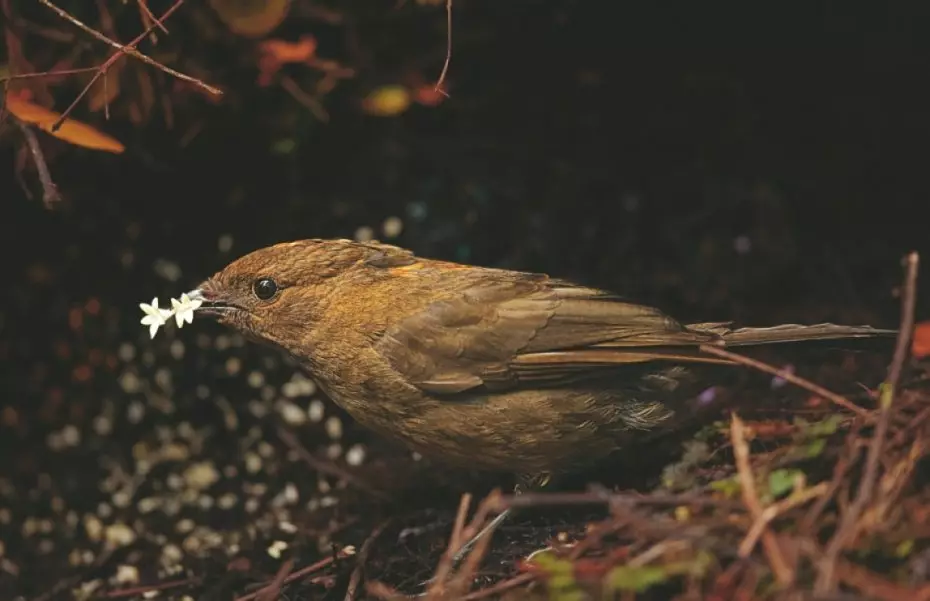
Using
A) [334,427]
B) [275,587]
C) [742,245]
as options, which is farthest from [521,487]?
[742,245]

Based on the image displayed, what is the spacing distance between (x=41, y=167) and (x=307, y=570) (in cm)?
126

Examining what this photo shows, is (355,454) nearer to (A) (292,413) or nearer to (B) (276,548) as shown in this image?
(A) (292,413)

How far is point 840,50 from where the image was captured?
11.4ft

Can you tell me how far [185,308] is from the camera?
112 inches

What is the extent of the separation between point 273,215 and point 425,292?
0.82 m

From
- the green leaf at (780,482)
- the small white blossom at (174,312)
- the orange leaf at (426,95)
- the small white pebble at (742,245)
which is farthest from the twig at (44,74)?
the small white pebble at (742,245)

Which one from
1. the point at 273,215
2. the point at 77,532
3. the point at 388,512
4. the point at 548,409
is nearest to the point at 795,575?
the point at 548,409

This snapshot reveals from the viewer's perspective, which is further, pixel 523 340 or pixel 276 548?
pixel 276 548

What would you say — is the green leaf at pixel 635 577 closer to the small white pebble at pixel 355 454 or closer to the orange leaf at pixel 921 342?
the orange leaf at pixel 921 342

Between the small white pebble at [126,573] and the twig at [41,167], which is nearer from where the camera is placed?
the twig at [41,167]

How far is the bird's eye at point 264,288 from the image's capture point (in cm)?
291

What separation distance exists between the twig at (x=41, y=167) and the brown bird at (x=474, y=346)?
1.65ft

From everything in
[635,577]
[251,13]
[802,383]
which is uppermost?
[251,13]

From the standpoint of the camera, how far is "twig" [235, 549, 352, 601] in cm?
277
